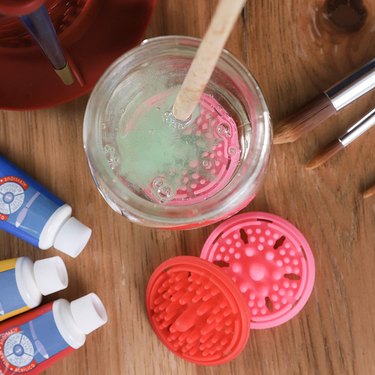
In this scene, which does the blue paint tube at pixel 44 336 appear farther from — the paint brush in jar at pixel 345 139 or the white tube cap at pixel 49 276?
the paint brush in jar at pixel 345 139

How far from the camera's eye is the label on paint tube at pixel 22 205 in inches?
18.2

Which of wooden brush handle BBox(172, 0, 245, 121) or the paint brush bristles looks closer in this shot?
wooden brush handle BBox(172, 0, 245, 121)

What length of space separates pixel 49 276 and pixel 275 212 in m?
0.20

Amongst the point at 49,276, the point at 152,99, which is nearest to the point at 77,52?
the point at 152,99

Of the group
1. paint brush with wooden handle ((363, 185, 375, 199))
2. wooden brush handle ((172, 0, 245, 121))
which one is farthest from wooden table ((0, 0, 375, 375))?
wooden brush handle ((172, 0, 245, 121))

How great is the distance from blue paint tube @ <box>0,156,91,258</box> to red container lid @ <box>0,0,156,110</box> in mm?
62

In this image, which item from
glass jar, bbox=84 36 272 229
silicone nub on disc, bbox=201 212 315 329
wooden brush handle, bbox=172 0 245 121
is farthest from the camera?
silicone nub on disc, bbox=201 212 315 329

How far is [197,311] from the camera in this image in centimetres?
46

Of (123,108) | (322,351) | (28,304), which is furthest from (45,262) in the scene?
(322,351)

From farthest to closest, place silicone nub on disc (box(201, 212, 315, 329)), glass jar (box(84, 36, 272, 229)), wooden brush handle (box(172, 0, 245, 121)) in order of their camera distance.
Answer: silicone nub on disc (box(201, 212, 315, 329)) < glass jar (box(84, 36, 272, 229)) < wooden brush handle (box(172, 0, 245, 121))

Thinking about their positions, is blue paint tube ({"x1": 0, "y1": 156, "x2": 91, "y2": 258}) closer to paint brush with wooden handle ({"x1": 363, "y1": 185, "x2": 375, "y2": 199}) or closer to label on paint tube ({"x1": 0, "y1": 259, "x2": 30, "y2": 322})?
label on paint tube ({"x1": 0, "y1": 259, "x2": 30, "y2": 322})

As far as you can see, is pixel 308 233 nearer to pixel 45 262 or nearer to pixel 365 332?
pixel 365 332

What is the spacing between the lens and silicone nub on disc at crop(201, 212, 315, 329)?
48 cm

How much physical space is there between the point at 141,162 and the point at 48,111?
126 millimetres
